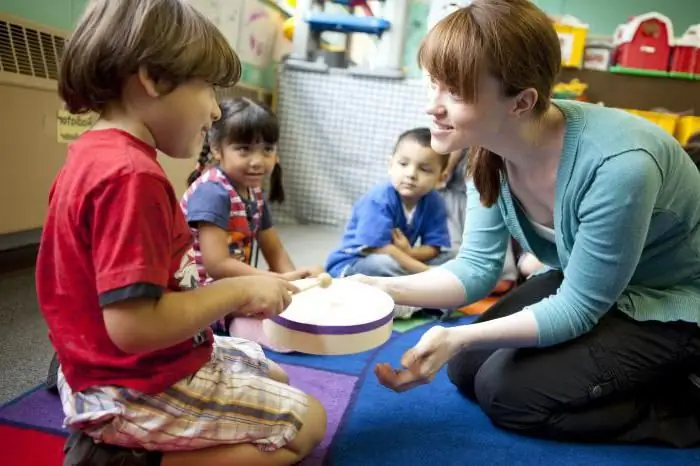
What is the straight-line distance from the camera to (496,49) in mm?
810

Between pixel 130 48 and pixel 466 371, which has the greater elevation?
A: pixel 130 48

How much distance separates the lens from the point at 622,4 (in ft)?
10.2

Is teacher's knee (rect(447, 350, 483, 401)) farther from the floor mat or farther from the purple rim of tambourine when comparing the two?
the purple rim of tambourine

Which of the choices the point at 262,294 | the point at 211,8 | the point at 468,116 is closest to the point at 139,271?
the point at 262,294

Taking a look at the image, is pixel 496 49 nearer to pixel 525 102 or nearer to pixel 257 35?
pixel 525 102

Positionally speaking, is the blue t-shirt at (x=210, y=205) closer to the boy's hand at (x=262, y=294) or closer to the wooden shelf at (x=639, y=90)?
the boy's hand at (x=262, y=294)

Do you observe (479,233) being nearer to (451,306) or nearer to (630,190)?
(451,306)

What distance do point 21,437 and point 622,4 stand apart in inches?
129

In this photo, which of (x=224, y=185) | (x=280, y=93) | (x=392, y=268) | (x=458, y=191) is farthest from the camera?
(x=280, y=93)

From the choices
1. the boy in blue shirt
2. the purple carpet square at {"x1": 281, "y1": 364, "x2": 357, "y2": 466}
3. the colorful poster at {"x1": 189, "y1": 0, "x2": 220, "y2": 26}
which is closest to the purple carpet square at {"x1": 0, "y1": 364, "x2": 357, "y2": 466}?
the purple carpet square at {"x1": 281, "y1": 364, "x2": 357, "y2": 466}

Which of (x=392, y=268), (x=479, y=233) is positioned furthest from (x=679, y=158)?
(x=392, y=268)

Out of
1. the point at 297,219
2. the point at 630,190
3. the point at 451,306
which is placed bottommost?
the point at 297,219

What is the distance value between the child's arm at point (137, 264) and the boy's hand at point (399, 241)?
3.24 feet

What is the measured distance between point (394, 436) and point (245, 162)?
0.66 meters
